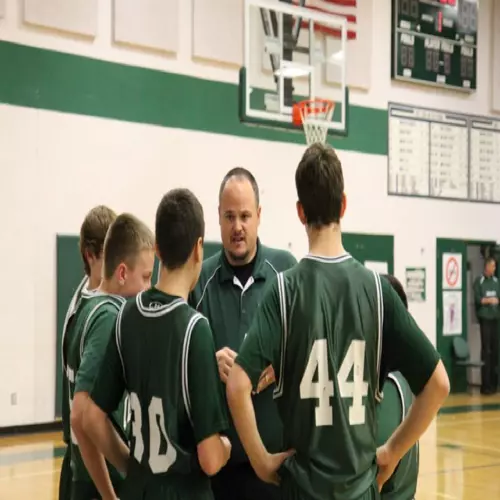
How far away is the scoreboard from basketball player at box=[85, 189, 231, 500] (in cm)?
1136

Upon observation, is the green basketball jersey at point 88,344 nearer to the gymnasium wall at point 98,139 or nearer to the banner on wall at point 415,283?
the gymnasium wall at point 98,139

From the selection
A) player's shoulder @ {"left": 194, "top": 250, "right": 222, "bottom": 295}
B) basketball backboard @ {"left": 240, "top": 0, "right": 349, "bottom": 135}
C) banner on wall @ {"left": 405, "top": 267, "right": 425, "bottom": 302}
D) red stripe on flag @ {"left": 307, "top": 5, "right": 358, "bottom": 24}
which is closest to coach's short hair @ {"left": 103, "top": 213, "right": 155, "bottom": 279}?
player's shoulder @ {"left": 194, "top": 250, "right": 222, "bottom": 295}

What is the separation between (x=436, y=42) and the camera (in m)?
13.7

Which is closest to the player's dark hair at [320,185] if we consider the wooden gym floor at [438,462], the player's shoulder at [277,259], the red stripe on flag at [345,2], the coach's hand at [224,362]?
the coach's hand at [224,362]

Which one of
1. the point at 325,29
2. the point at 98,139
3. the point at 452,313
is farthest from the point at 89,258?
the point at 452,313

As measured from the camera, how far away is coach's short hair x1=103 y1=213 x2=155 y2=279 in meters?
2.97

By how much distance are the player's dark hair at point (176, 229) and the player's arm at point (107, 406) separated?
0.86 feet

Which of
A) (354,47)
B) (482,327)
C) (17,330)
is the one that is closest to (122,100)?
(17,330)

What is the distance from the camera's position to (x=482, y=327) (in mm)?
13961

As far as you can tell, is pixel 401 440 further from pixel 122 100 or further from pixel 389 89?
pixel 389 89

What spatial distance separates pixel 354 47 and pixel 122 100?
4172mm

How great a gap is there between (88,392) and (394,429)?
1.23m

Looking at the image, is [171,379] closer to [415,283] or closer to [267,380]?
[267,380]

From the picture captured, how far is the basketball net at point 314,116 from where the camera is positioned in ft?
36.2
